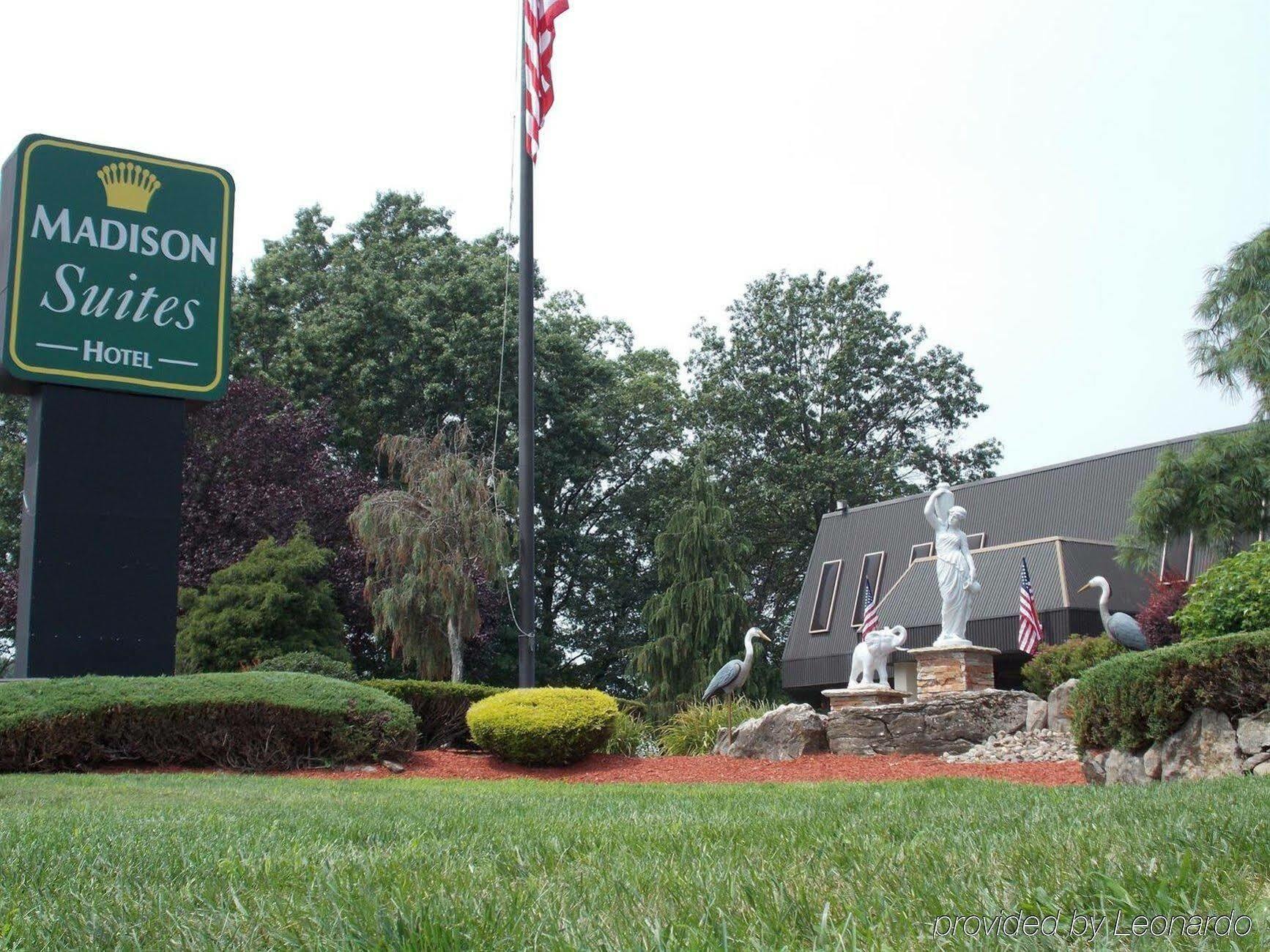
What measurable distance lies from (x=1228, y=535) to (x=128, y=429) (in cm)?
1515

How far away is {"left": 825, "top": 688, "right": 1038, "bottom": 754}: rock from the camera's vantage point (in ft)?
48.8

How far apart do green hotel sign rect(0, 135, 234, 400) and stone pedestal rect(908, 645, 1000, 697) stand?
438 inches

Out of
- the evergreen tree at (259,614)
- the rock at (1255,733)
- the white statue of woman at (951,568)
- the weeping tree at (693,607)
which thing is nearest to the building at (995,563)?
the weeping tree at (693,607)

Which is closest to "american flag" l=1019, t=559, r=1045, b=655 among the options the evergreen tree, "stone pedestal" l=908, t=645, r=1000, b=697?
"stone pedestal" l=908, t=645, r=1000, b=697

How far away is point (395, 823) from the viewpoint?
5.19 m

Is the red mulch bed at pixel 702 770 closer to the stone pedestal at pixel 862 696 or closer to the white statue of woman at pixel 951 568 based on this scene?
→ the stone pedestal at pixel 862 696

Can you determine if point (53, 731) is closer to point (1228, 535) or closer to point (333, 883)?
point (333, 883)

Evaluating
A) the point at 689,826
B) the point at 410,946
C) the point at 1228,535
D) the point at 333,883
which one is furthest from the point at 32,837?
the point at 1228,535

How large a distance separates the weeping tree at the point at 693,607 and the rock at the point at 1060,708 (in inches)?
646

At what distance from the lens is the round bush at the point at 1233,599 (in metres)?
12.0

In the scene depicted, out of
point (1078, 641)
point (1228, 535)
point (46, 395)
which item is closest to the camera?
point (46, 395)

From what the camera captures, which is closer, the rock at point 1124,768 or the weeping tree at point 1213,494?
the rock at point 1124,768

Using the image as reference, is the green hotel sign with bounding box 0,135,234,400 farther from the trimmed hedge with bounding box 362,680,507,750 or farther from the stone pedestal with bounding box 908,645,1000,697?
the stone pedestal with bounding box 908,645,1000,697

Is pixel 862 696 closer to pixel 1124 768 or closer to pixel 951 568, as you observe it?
pixel 951 568
